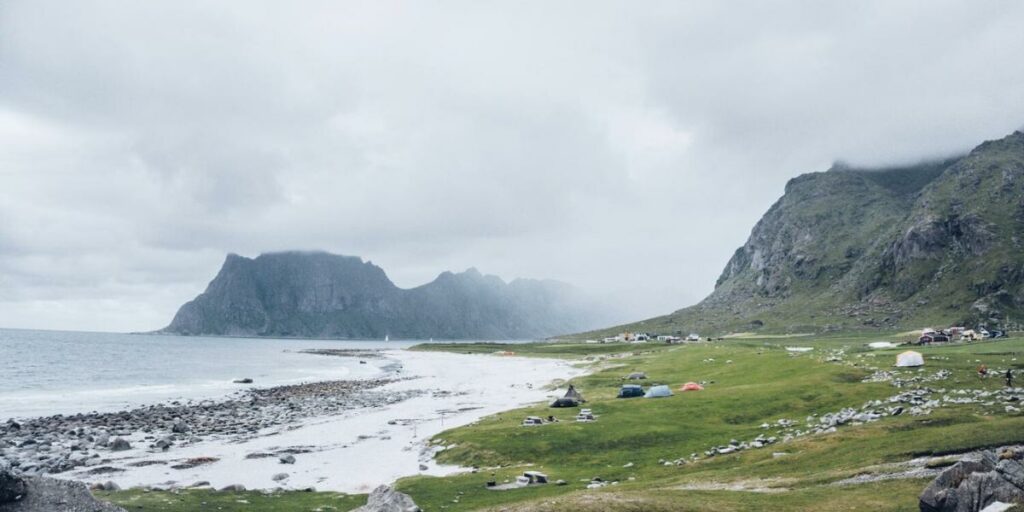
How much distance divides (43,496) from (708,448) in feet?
140

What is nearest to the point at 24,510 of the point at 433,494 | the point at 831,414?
the point at 433,494

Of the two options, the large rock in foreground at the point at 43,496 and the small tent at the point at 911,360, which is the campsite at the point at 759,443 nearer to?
the small tent at the point at 911,360

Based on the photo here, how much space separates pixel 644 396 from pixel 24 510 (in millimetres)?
64599

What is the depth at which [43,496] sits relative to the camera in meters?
29.0

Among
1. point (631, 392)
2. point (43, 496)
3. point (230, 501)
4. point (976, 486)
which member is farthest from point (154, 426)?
point (976, 486)

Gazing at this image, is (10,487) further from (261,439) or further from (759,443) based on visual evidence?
(759,443)

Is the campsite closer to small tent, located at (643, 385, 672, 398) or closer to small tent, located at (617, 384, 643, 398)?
small tent, located at (643, 385, 672, 398)

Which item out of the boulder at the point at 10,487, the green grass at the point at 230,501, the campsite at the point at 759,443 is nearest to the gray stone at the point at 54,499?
the boulder at the point at 10,487

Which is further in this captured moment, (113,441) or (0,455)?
(113,441)

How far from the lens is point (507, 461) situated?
5134cm

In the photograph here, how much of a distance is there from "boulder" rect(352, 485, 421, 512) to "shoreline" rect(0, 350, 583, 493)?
49.5 ft

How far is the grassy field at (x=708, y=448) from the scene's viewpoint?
97.2ft

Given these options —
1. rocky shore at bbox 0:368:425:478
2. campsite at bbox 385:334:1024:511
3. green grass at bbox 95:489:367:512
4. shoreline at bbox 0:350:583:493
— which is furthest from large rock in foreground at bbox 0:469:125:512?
campsite at bbox 385:334:1024:511

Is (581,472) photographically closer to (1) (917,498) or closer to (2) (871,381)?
(1) (917,498)
